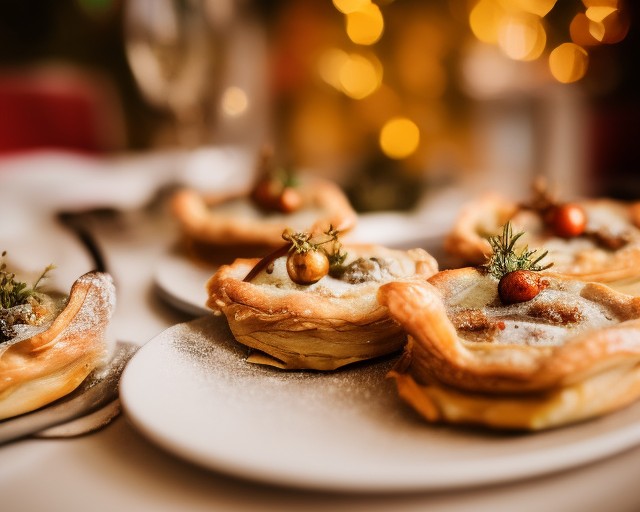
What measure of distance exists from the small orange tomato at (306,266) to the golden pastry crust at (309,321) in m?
0.02

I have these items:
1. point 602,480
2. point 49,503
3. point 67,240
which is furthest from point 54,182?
point 602,480

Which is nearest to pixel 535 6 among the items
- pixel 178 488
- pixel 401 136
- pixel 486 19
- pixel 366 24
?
pixel 486 19

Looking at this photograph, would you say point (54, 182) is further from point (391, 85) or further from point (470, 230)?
point (391, 85)

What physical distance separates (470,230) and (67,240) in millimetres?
1203

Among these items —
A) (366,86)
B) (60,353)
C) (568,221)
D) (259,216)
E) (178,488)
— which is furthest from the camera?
(366,86)

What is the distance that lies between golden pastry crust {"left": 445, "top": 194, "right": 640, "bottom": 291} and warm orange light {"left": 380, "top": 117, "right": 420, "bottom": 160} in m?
3.11

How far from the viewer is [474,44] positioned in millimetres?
4648

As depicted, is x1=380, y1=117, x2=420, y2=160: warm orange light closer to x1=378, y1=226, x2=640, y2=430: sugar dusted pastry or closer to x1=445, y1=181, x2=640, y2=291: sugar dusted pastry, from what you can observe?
x1=445, y1=181, x2=640, y2=291: sugar dusted pastry

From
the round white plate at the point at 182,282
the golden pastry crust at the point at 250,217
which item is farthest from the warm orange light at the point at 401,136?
the round white plate at the point at 182,282

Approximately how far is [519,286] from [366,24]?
4.06 meters

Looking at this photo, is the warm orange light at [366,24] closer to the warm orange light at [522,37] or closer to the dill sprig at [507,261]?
the warm orange light at [522,37]

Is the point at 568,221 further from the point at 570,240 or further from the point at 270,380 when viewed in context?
the point at 270,380

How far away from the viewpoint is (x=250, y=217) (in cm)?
187

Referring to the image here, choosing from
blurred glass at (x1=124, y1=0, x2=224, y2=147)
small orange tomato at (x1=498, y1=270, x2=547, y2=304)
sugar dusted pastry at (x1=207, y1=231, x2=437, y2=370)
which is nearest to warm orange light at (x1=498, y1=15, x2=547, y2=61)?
blurred glass at (x1=124, y1=0, x2=224, y2=147)
